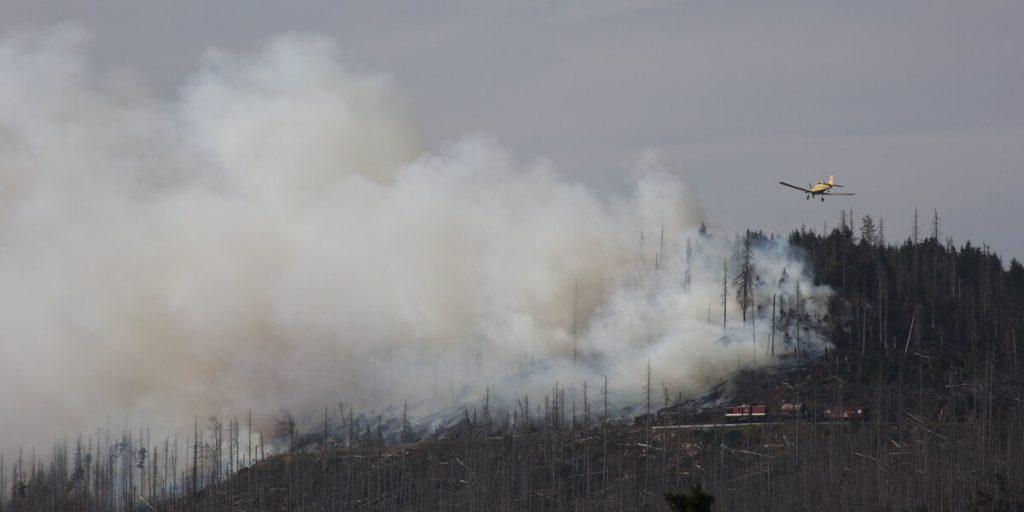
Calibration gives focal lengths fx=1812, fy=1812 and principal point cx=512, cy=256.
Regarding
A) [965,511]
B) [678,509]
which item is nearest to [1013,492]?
[965,511]

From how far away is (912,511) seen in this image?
199500 mm

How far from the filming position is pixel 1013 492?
198625 millimetres

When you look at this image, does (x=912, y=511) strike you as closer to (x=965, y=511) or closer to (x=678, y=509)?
(x=965, y=511)

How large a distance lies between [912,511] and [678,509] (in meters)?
94.5

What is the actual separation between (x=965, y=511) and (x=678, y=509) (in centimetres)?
9381

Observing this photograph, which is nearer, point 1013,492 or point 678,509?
point 678,509

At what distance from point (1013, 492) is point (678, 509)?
9789 cm

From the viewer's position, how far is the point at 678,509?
112125 millimetres

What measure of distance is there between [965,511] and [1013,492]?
6.36 meters

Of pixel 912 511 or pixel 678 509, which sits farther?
pixel 912 511

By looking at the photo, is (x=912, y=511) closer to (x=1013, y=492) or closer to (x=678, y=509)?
(x=1013, y=492)

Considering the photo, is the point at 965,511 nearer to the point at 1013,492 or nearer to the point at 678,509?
the point at 1013,492

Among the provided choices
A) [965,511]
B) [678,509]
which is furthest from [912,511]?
[678,509]

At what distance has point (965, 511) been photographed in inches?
7741
